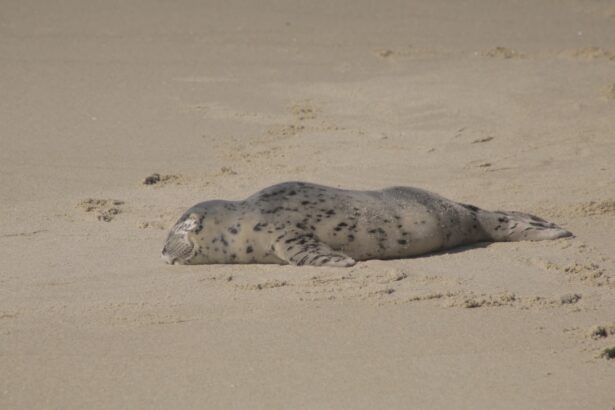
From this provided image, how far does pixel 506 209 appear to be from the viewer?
279 inches

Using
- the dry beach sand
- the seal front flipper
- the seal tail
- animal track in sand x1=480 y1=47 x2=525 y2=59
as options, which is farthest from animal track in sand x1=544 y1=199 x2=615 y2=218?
animal track in sand x1=480 y1=47 x2=525 y2=59

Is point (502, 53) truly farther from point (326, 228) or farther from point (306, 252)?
point (306, 252)

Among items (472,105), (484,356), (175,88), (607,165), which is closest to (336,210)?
(484,356)

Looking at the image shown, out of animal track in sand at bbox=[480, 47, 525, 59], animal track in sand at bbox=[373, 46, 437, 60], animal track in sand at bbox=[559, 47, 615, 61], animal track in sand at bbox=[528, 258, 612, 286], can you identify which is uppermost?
animal track in sand at bbox=[559, 47, 615, 61]

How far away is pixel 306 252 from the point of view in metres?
5.88

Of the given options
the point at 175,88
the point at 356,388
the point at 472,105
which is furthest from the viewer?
the point at 175,88

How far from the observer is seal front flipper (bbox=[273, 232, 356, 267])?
579cm

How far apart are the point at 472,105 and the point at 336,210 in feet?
12.3

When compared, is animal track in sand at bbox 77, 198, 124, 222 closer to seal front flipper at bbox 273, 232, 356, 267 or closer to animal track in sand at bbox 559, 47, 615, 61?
seal front flipper at bbox 273, 232, 356, 267

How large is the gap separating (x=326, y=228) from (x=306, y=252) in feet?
0.99

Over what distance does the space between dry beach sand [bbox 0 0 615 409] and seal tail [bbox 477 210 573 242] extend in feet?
0.43

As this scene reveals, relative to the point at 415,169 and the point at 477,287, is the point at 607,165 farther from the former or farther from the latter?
the point at 477,287

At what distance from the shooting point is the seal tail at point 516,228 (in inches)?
251

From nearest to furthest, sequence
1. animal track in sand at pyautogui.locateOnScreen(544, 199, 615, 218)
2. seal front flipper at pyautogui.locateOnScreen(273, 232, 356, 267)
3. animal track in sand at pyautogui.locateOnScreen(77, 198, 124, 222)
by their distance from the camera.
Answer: seal front flipper at pyautogui.locateOnScreen(273, 232, 356, 267)
animal track in sand at pyautogui.locateOnScreen(544, 199, 615, 218)
animal track in sand at pyautogui.locateOnScreen(77, 198, 124, 222)
